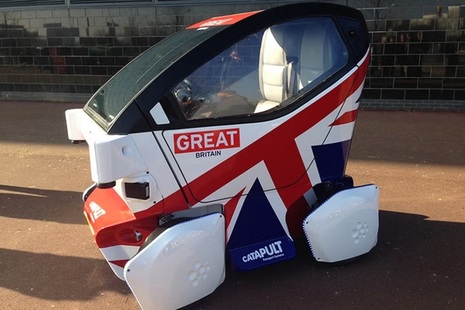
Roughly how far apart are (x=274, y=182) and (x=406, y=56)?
19.9 ft

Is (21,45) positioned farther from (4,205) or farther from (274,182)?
(274,182)

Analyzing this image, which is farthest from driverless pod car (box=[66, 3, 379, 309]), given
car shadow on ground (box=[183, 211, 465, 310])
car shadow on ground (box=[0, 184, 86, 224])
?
car shadow on ground (box=[0, 184, 86, 224])

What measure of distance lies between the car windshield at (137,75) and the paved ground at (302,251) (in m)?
1.21

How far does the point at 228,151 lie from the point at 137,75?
79cm

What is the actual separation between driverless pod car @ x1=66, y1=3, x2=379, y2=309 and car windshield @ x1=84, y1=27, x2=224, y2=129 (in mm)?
16

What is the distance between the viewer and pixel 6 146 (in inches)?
269

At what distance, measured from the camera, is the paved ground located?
3094mm

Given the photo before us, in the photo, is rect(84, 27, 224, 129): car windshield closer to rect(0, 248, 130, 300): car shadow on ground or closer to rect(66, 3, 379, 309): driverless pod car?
rect(66, 3, 379, 309): driverless pod car

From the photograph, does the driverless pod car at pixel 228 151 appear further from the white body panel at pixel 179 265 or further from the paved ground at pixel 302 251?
the paved ground at pixel 302 251

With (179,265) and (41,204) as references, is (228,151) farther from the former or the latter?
(41,204)

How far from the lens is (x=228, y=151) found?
2.95 metres

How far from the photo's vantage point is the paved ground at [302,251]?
309 centimetres

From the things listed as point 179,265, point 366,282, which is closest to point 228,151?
point 179,265

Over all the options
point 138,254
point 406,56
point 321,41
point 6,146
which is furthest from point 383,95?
point 138,254
